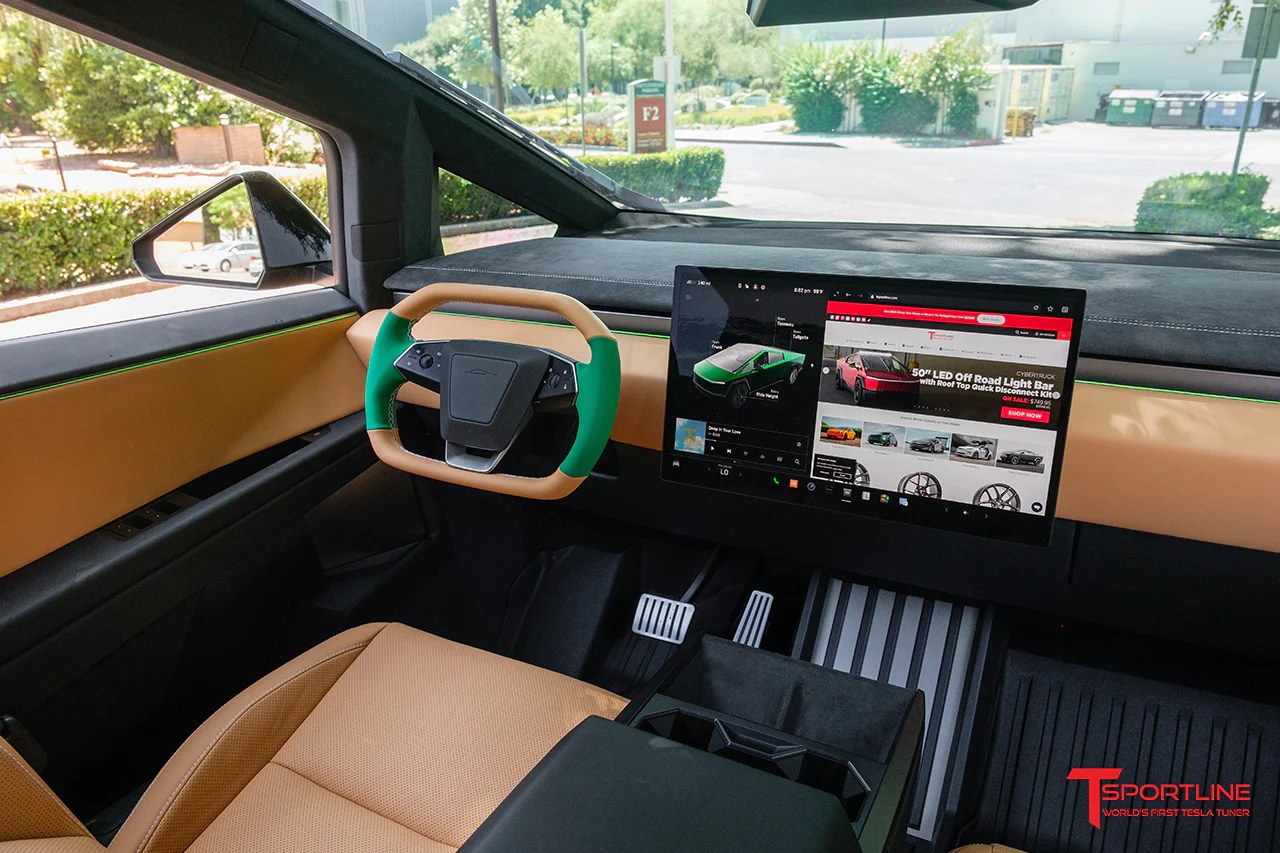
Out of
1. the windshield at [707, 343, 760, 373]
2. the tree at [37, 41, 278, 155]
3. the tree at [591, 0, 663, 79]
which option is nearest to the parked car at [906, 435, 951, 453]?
the windshield at [707, 343, 760, 373]

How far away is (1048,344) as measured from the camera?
1.36 metres

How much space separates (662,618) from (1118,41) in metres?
1.97

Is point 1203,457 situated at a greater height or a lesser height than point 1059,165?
lesser

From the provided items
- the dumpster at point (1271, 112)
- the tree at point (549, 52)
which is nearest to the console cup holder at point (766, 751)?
the dumpster at point (1271, 112)

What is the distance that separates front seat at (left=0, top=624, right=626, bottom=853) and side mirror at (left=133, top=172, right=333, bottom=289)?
100cm

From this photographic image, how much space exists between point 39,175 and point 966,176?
2.32 m

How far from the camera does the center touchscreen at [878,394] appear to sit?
139 centimetres

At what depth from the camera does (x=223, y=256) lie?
7.17 feet

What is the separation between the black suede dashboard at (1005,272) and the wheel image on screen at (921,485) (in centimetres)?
37

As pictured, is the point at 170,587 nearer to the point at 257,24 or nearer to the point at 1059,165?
the point at 257,24

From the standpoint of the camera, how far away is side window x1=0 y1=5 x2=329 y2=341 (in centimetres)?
165

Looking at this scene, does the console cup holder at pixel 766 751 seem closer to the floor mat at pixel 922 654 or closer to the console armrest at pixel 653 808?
the console armrest at pixel 653 808

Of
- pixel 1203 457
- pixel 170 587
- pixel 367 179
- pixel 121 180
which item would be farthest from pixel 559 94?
pixel 1203 457

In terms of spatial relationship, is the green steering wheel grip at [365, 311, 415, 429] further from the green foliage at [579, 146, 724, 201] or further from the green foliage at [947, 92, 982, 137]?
the green foliage at [947, 92, 982, 137]
